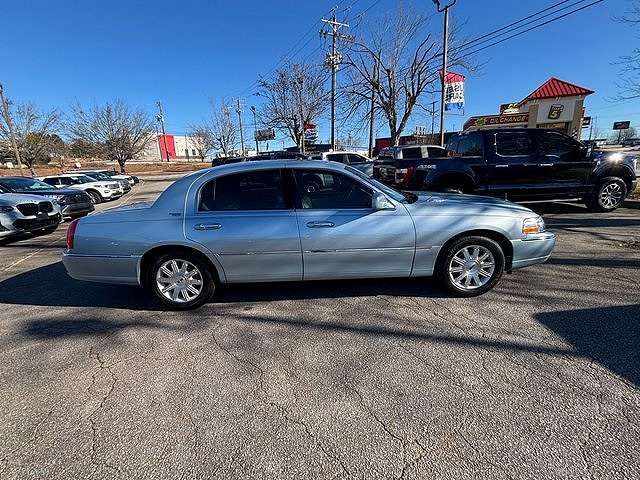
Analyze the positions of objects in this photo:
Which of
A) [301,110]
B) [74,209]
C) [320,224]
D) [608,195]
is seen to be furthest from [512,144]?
[301,110]

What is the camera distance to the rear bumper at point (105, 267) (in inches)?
145

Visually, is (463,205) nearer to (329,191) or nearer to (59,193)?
(329,191)

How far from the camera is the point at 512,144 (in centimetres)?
776

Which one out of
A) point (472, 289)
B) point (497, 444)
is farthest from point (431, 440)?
point (472, 289)

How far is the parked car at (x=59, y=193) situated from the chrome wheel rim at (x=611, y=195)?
577 inches

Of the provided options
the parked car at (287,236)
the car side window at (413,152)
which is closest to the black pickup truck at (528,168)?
the parked car at (287,236)

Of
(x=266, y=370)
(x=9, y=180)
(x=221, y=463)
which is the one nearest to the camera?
(x=221, y=463)

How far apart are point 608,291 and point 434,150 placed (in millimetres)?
11505

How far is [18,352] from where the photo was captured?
3131 millimetres

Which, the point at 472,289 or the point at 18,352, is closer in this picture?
the point at 18,352

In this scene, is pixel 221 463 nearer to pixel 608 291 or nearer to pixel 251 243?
pixel 251 243

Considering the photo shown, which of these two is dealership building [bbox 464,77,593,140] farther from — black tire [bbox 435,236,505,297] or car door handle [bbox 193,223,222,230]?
car door handle [bbox 193,223,222,230]

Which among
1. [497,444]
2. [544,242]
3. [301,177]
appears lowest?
[497,444]

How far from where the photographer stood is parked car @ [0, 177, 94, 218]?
35.3ft
